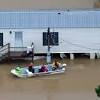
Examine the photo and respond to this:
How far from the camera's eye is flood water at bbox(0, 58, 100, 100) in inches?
1119

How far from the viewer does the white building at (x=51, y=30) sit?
128 feet

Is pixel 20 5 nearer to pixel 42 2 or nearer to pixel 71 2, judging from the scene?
pixel 42 2

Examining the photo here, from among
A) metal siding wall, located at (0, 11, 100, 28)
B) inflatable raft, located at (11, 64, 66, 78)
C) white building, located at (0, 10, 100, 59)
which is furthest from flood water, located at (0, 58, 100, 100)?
metal siding wall, located at (0, 11, 100, 28)

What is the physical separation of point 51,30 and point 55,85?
9087mm

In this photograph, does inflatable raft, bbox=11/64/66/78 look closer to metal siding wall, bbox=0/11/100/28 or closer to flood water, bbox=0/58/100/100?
flood water, bbox=0/58/100/100

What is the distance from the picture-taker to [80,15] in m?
39.4

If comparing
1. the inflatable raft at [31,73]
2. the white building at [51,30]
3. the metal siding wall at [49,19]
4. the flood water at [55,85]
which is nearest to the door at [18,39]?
the white building at [51,30]

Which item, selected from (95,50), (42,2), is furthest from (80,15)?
(42,2)

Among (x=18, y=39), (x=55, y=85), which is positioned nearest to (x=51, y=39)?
(x=18, y=39)

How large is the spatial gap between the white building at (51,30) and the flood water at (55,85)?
10.1 ft

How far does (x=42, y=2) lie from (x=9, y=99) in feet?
75.3

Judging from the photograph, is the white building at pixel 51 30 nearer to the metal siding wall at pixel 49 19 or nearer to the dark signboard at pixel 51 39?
the metal siding wall at pixel 49 19

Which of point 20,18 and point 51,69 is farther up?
point 20,18

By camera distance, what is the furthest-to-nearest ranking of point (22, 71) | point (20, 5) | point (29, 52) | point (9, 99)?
point (20, 5)
point (29, 52)
point (22, 71)
point (9, 99)
